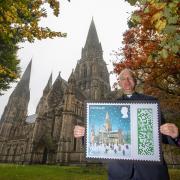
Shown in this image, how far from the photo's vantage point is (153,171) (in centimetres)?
315

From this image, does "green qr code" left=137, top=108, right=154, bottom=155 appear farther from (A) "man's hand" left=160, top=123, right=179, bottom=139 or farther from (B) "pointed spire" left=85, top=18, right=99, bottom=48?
(B) "pointed spire" left=85, top=18, right=99, bottom=48

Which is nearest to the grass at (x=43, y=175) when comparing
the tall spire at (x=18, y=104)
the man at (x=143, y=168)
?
the man at (x=143, y=168)

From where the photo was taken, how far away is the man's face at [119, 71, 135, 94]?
374 centimetres

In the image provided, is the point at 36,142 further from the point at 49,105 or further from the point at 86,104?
the point at 86,104

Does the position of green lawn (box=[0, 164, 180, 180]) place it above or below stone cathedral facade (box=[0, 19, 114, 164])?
below

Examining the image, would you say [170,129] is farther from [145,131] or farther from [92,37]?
[92,37]

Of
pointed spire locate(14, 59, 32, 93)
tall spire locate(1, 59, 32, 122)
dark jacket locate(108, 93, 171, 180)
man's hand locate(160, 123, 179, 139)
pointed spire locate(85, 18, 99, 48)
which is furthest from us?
pointed spire locate(14, 59, 32, 93)

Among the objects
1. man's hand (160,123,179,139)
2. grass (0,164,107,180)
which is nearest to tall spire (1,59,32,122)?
grass (0,164,107,180)

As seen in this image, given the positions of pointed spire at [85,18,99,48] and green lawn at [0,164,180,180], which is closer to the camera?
green lawn at [0,164,180,180]

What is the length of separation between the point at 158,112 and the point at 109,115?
722mm

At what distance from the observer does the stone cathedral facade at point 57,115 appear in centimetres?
4053

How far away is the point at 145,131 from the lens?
10.5 feet

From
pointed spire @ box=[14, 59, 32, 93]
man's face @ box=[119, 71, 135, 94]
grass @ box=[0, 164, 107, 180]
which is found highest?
pointed spire @ box=[14, 59, 32, 93]

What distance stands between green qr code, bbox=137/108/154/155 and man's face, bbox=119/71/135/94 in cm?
56
